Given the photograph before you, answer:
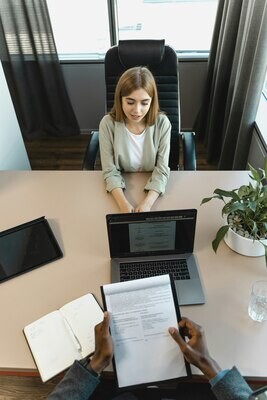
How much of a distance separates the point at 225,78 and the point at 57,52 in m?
1.35

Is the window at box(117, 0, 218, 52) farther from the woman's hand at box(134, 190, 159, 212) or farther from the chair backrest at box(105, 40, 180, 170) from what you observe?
the woman's hand at box(134, 190, 159, 212)

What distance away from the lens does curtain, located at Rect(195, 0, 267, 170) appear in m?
1.75

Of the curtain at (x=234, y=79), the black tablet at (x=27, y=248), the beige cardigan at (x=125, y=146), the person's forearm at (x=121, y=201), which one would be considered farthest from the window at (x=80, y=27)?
the black tablet at (x=27, y=248)

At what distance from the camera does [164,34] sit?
272 cm

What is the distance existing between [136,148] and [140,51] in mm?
485

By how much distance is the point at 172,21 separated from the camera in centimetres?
268

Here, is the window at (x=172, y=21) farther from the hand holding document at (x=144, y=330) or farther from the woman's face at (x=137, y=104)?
the hand holding document at (x=144, y=330)

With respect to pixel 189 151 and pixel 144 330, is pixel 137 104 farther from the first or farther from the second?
pixel 144 330

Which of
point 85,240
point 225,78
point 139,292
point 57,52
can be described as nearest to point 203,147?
point 225,78

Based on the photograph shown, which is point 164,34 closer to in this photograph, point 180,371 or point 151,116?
point 151,116

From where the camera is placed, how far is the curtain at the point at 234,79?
5.74ft

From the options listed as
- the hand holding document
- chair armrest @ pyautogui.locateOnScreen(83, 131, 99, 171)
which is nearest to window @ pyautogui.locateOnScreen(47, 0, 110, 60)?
chair armrest @ pyautogui.locateOnScreen(83, 131, 99, 171)

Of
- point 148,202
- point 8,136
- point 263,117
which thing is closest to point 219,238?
point 148,202

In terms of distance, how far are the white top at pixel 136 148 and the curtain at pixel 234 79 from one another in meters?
0.77
